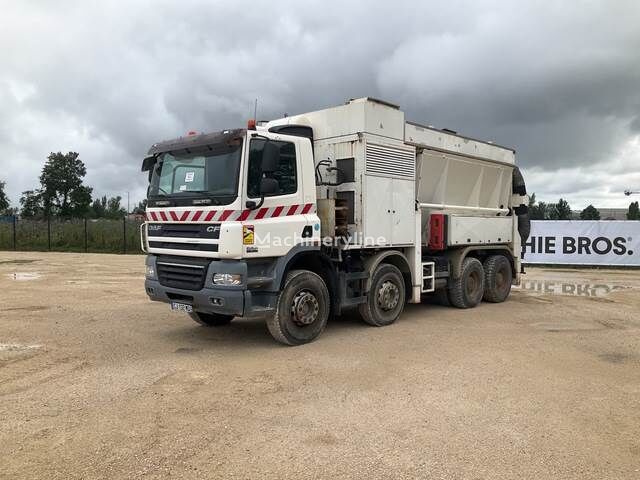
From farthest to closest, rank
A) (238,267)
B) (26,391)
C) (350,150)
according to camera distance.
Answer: (350,150), (238,267), (26,391)

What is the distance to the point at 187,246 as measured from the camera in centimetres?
690

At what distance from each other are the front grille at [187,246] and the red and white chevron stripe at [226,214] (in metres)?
0.32

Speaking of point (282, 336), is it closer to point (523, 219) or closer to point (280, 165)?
point (280, 165)

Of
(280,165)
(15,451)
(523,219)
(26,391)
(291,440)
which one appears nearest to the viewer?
(15,451)

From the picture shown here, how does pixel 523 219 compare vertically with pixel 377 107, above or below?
below

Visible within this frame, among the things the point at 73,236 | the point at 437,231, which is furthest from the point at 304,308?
the point at 73,236

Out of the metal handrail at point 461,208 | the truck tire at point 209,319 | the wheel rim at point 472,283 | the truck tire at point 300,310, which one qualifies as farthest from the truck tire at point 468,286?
the truck tire at point 209,319

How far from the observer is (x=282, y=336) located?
7027 mm

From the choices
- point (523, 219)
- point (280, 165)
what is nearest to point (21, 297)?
point (280, 165)

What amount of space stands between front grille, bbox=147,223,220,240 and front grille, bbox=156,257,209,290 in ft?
1.13

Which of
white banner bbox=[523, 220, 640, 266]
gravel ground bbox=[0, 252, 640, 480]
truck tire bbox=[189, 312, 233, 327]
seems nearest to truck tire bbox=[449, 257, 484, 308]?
gravel ground bbox=[0, 252, 640, 480]

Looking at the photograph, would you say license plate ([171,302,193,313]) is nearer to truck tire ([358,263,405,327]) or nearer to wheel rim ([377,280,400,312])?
truck tire ([358,263,405,327])

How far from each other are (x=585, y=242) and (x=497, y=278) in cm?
1116

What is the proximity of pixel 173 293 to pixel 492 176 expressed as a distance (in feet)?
24.9
